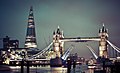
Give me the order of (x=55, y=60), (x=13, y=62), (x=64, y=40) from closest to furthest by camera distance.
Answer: (x=55, y=60)
(x=64, y=40)
(x=13, y=62)

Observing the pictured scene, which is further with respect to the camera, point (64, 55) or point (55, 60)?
point (64, 55)

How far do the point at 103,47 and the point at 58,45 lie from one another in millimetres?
19915

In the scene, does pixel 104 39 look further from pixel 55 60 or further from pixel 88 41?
pixel 55 60

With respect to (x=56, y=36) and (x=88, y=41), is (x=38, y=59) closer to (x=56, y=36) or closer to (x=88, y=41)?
(x=56, y=36)

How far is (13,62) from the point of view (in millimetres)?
184000

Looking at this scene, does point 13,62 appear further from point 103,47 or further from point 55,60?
point 103,47

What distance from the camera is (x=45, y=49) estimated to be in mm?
190000

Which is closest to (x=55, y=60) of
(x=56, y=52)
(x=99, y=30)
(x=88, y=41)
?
(x=56, y=52)

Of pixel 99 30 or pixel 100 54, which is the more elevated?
pixel 99 30

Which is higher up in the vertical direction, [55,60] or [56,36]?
[56,36]

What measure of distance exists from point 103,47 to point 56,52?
2021 cm

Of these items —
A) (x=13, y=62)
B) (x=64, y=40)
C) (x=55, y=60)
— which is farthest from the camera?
(x=13, y=62)

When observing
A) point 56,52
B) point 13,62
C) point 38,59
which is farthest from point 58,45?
point 13,62

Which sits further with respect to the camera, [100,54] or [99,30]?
[99,30]
